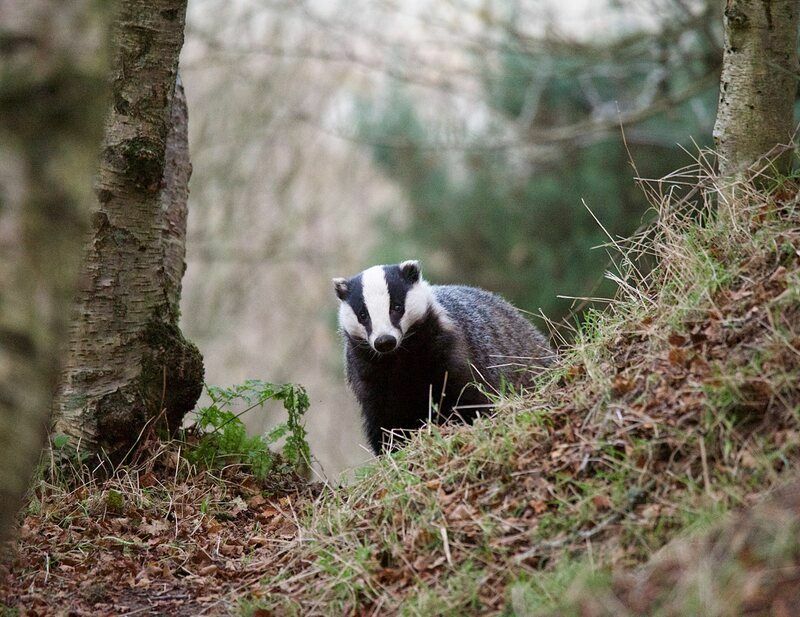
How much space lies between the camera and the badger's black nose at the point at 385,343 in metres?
5.55

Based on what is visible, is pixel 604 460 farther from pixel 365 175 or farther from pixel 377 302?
pixel 365 175

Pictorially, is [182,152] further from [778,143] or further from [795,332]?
[795,332]

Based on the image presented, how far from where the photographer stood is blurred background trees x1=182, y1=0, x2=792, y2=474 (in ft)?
40.5

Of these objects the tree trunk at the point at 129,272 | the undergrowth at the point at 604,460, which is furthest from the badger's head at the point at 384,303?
the undergrowth at the point at 604,460

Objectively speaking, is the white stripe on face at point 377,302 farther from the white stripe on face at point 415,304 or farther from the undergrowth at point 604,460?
the undergrowth at point 604,460

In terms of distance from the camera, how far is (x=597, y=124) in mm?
9500

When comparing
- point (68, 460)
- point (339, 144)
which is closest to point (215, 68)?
point (339, 144)

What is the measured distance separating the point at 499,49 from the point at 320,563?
725cm

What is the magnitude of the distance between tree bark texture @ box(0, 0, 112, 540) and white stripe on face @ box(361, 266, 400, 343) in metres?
3.27

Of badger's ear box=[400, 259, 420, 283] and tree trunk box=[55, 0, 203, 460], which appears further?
badger's ear box=[400, 259, 420, 283]

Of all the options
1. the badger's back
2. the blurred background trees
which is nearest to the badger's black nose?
the badger's back

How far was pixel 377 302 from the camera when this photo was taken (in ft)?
19.0

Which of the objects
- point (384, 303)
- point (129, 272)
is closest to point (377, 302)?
point (384, 303)

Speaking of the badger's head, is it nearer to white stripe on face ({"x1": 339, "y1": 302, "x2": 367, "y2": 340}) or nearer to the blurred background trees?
white stripe on face ({"x1": 339, "y1": 302, "x2": 367, "y2": 340})
